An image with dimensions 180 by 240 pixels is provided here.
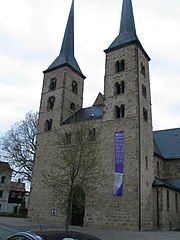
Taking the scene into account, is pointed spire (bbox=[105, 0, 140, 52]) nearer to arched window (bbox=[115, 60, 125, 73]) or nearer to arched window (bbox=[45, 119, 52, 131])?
arched window (bbox=[115, 60, 125, 73])

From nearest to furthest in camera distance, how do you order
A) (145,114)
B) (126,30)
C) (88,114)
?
(145,114) < (88,114) < (126,30)

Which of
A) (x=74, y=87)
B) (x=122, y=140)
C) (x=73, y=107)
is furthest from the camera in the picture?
(x=74, y=87)

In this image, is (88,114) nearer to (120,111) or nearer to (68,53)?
(120,111)

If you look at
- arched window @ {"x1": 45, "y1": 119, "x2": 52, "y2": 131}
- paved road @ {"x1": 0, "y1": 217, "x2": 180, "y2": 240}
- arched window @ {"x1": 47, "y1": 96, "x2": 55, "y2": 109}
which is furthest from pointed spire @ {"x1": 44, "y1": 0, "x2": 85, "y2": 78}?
paved road @ {"x1": 0, "y1": 217, "x2": 180, "y2": 240}

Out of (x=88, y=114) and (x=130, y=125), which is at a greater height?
(x=88, y=114)

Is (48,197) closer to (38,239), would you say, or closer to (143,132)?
(143,132)

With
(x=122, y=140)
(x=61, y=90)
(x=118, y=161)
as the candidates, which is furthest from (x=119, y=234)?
(x=61, y=90)

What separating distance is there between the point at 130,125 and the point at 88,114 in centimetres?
692

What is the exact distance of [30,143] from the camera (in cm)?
3509

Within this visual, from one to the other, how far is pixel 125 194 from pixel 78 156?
275 inches

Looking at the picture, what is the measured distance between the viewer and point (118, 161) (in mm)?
23219

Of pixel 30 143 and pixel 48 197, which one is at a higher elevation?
pixel 30 143

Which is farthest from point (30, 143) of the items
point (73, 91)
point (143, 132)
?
point (143, 132)

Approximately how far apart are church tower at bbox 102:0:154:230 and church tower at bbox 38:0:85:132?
5.85 meters
